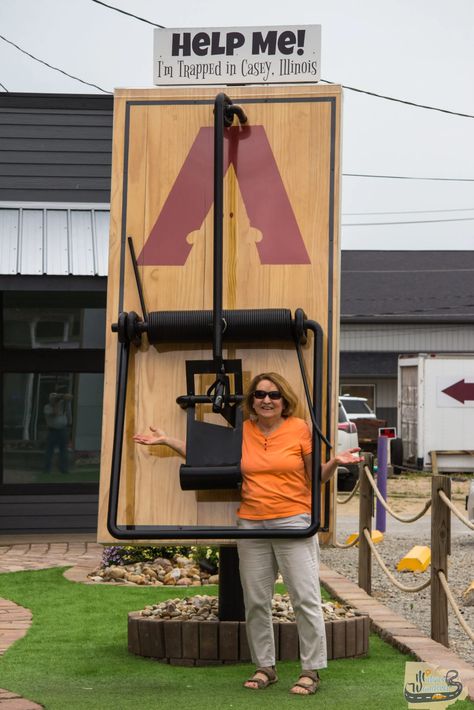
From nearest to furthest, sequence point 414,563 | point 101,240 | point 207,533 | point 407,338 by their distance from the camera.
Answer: point 207,533
point 414,563
point 101,240
point 407,338

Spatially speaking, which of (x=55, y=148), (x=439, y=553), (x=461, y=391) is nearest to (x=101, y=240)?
(x=55, y=148)

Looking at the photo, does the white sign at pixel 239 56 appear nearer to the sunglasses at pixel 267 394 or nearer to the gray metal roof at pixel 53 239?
the sunglasses at pixel 267 394

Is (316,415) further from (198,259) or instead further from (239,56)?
(239,56)

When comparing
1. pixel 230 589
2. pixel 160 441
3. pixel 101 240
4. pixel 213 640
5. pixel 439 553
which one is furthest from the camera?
pixel 101 240

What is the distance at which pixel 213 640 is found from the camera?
255 inches

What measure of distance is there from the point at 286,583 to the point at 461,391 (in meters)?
21.3

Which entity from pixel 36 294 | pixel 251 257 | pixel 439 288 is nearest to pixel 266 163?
pixel 251 257

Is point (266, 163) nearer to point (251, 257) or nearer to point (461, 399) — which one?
point (251, 257)

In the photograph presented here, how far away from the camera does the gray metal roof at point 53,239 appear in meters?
12.4

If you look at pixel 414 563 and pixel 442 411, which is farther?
pixel 442 411

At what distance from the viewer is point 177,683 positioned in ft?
19.9

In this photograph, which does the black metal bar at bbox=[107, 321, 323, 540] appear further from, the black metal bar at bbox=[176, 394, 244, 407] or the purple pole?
the purple pole

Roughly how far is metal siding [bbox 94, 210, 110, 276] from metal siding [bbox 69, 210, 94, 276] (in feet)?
0.20

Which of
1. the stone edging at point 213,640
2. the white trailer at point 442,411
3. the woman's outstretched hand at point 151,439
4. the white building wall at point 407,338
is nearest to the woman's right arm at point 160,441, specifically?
the woman's outstretched hand at point 151,439
